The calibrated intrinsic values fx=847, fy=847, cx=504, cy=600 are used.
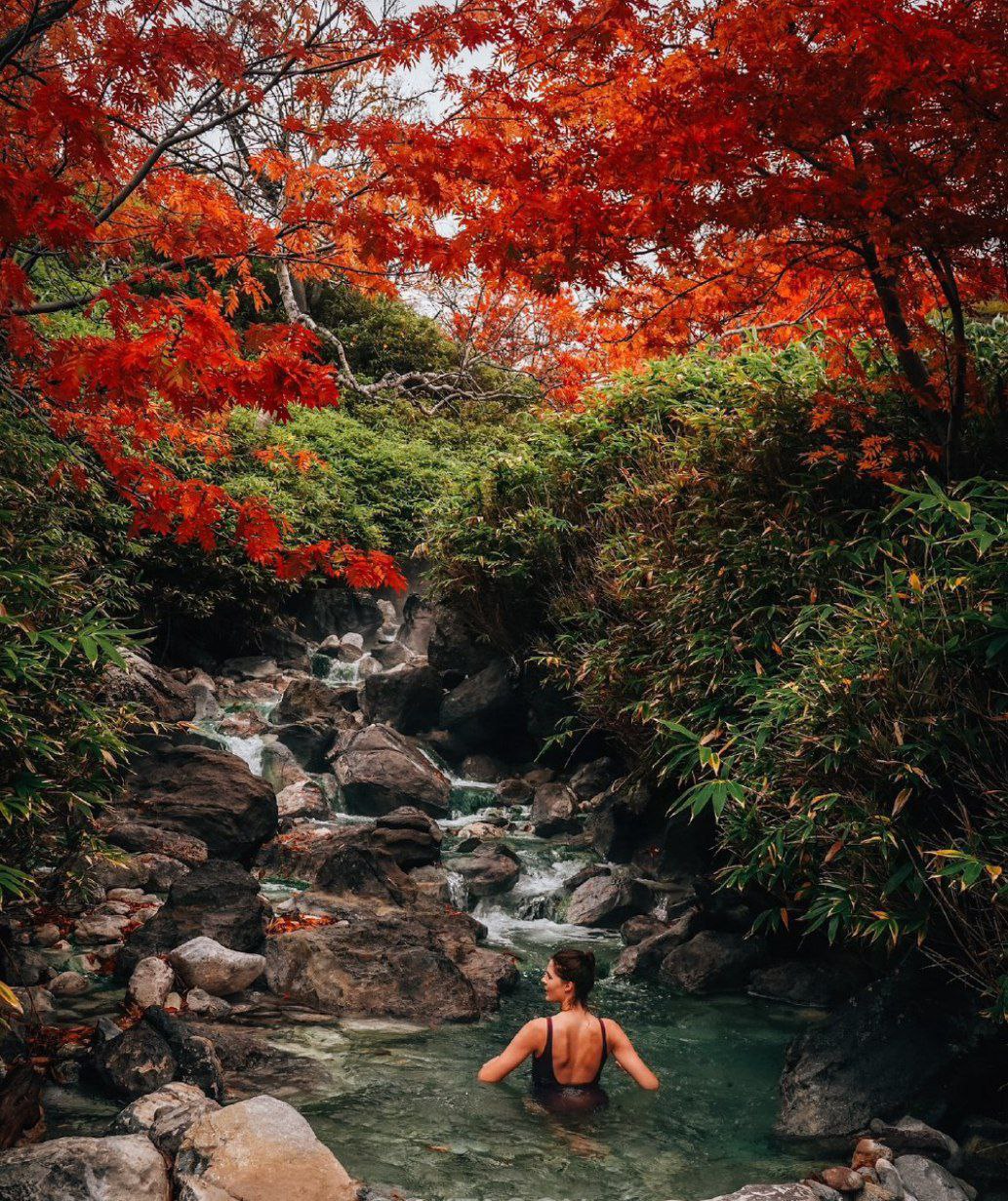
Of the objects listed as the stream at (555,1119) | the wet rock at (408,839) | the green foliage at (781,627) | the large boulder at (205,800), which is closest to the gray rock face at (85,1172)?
the stream at (555,1119)

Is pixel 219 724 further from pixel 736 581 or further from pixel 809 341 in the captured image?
pixel 809 341

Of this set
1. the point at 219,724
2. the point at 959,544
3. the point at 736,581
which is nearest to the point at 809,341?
the point at 736,581

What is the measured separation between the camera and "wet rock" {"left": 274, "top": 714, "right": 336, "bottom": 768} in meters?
11.4

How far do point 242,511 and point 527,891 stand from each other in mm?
4672

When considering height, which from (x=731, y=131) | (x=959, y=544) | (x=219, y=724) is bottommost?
(x=219, y=724)

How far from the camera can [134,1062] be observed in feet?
14.4

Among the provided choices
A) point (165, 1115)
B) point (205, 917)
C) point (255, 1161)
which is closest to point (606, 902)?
point (205, 917)

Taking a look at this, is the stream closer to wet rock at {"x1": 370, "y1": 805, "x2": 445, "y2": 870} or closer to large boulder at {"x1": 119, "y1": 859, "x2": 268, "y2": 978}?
large boulder at {"x1": 119, "y1": 859, "x2": 268, "y2": 978}

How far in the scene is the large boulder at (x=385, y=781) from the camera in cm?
1041

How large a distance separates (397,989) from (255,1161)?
8.55 ft

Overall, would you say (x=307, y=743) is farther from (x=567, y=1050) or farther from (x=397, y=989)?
(x=567, y=1050)

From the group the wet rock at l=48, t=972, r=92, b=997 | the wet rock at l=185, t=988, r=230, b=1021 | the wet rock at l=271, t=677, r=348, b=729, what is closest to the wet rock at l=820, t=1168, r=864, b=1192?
the wet rock at l=185, t=988, r=230, b=1021

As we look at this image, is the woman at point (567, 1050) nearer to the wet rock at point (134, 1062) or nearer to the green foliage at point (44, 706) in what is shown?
Result: the wet rock at point (134, 1062)

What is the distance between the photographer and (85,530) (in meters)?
11.7
